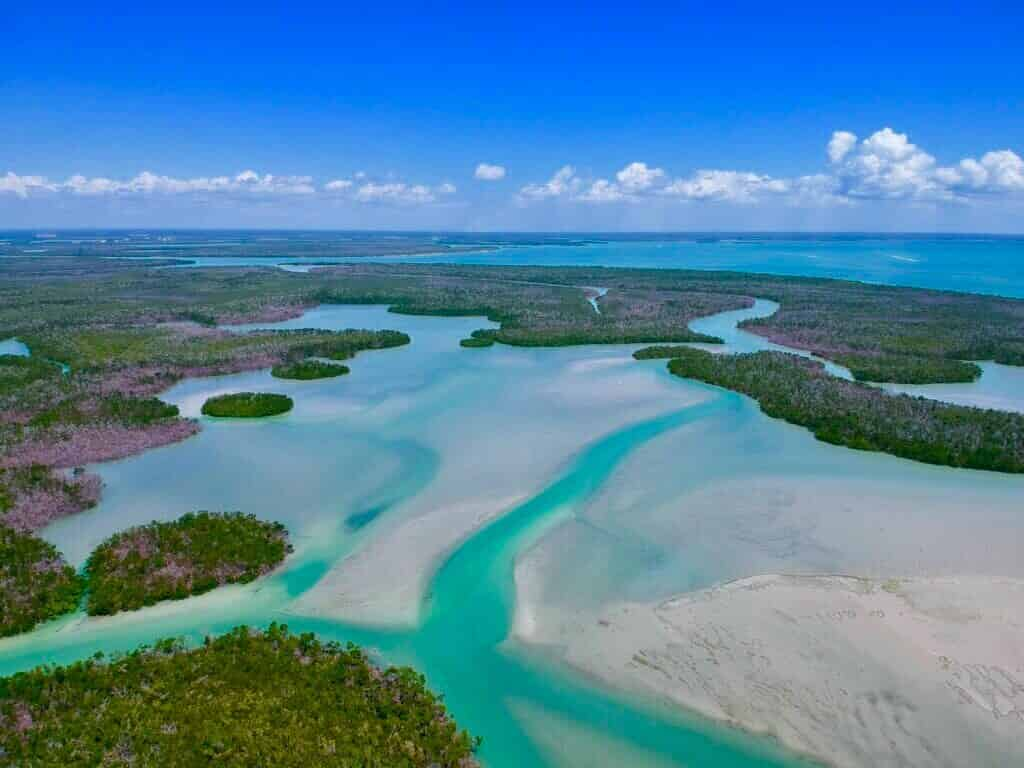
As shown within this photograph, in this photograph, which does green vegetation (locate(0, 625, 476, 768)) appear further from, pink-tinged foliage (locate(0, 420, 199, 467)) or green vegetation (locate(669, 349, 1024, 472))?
green vegetation (locate(669, 349, 1024, 472))

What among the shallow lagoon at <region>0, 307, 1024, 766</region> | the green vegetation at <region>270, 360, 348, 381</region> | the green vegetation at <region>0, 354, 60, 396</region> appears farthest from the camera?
the green vegetation at <region>270, 360, 348, 381</region>

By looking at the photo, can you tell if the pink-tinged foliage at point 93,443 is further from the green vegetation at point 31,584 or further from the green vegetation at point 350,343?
the green vegetation at point 350,343

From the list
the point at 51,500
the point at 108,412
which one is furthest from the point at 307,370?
the point at 51,500

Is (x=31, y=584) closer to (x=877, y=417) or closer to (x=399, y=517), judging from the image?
(x=399, y=517)

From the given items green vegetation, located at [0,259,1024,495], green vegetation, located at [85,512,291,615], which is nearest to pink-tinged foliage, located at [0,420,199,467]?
green vegetation, located at [0,259,1024,495]

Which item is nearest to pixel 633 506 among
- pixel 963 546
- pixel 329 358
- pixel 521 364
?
pixel 963 546

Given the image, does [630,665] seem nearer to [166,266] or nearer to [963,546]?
[963,546]

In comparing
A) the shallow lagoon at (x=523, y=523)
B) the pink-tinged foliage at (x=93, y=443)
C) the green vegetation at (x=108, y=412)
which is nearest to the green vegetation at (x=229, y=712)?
the shallow lagoon at (x=523, y=523)
